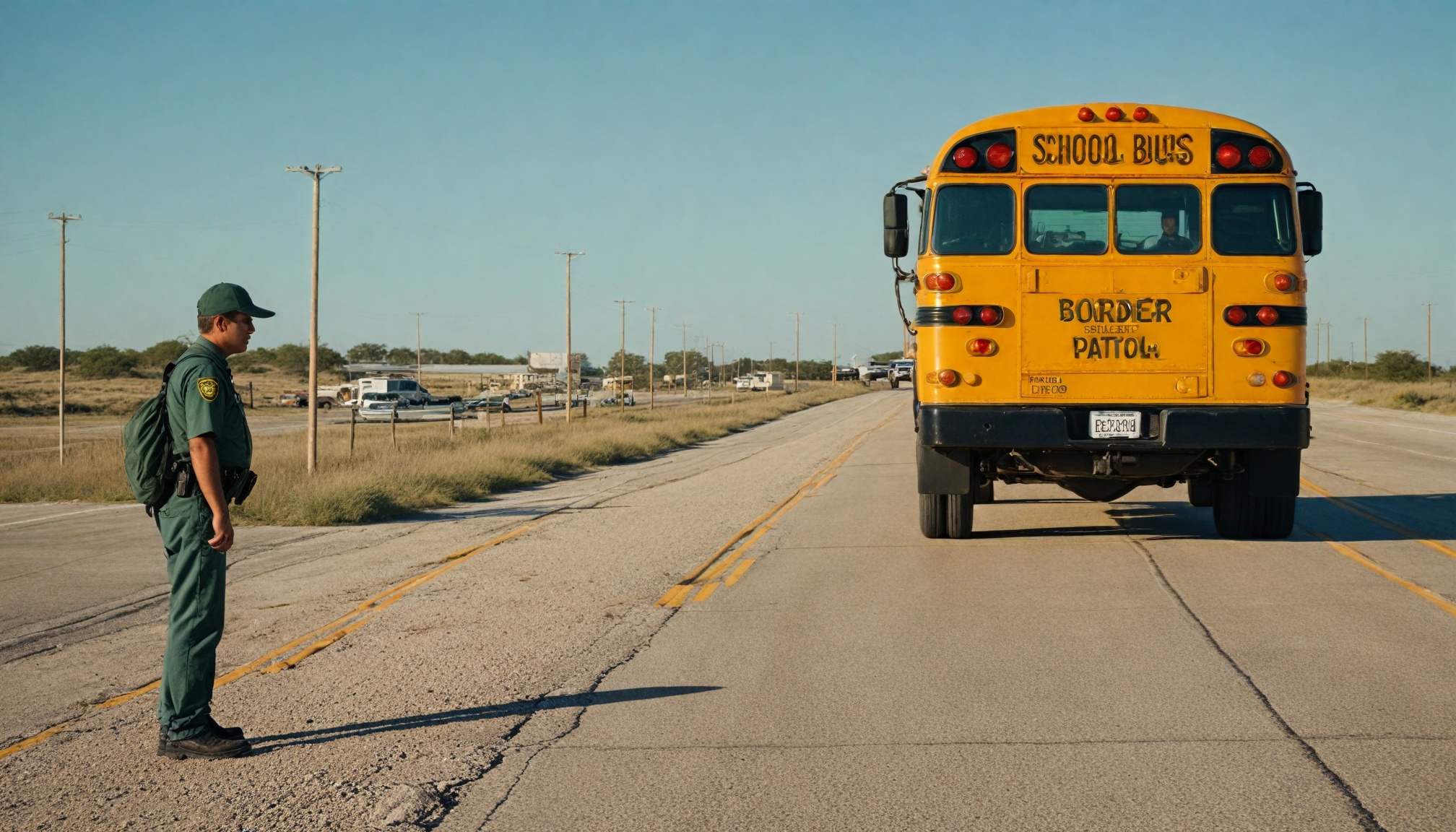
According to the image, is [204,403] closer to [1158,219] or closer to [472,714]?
[472,714]

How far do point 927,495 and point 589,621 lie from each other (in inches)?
169

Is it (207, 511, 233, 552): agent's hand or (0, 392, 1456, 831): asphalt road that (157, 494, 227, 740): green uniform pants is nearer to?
(207, 511, 233, 552): agent's hand

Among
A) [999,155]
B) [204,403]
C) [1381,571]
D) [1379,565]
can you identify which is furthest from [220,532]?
[1379,565]

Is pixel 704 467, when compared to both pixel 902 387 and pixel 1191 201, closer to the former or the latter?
pixel 1191 201

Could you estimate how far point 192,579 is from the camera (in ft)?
17.0

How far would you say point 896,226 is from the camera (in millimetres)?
10188

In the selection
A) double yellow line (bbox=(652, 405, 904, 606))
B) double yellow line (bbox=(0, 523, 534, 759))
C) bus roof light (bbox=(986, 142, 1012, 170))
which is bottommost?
double yellow line (bbox=(0, 523, 534, 759))

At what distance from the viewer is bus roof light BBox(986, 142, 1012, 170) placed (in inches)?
387

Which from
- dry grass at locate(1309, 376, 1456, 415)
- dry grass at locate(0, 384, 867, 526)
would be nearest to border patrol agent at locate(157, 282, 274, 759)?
dry grass at locate(0, 384, 867, 526)

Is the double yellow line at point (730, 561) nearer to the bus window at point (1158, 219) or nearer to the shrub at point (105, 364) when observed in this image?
the bus window at point (1158, 219)

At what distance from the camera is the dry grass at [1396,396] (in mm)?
49734

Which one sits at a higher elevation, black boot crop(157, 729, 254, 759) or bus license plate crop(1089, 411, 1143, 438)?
bus license plate crop(1089, 411, 1143, 438)

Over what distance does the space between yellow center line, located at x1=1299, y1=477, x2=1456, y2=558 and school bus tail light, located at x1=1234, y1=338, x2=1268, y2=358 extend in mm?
2666

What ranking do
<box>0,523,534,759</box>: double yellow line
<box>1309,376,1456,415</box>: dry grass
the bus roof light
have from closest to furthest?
<box>0,523,534,759</box>: double yellow line < the bus roof light < <box>1309,376,1456,415</box>: dry grass
